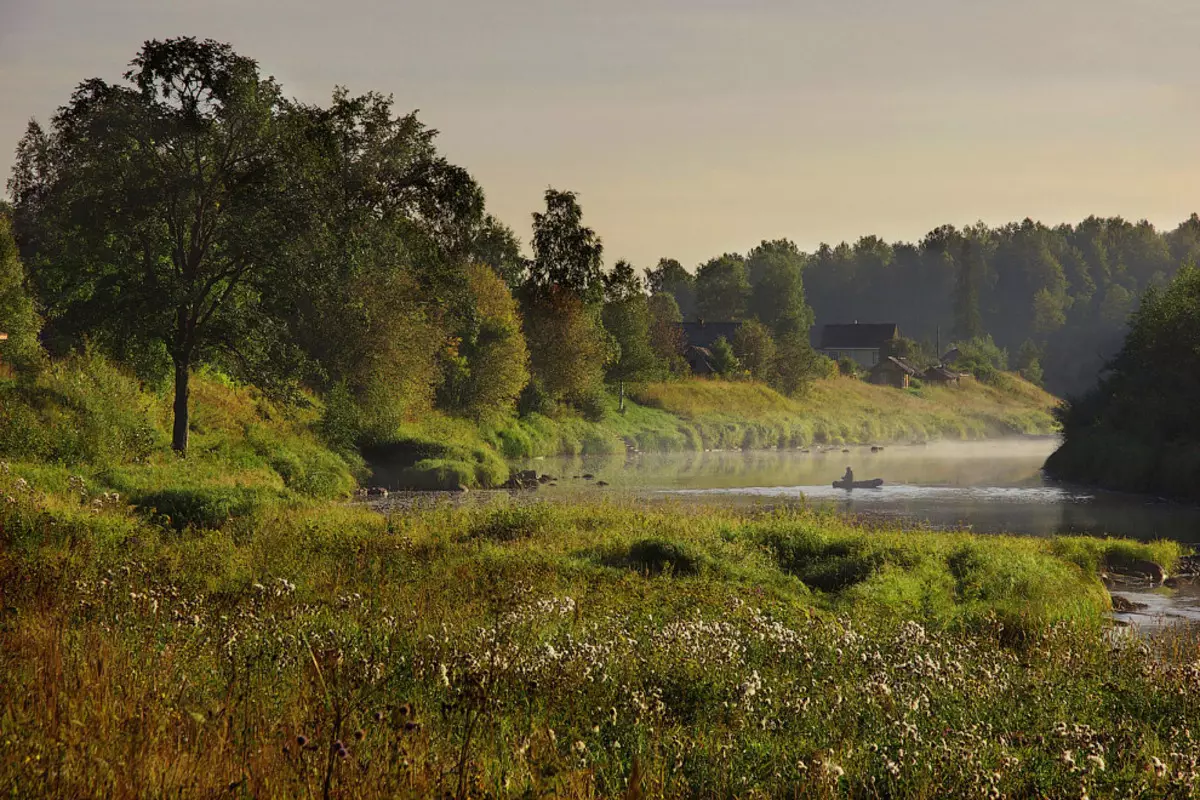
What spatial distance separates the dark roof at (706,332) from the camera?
102 meters

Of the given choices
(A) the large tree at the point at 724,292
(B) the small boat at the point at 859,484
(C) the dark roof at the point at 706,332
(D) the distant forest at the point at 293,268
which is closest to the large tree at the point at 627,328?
(D) the distant forest at the point at 293,268

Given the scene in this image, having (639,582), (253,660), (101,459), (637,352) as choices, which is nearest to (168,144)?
(101,459)

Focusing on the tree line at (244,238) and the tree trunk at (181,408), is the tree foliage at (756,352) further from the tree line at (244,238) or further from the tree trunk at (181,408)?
the tree trunk at (181,408)

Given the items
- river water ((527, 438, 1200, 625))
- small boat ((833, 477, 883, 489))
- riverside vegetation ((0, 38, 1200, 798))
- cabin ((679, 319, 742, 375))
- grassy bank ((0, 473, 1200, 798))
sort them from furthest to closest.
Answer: cabin ((679, 319, 742, 375)), small boat ((833, 477, 883, 489)), river water ((527, 438, 1200, 625)), riverside vegetation ((0, 38, 1200, 798)), grassy bank ((0, 473, 1200, 798))

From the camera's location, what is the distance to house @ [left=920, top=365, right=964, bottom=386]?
350 ft

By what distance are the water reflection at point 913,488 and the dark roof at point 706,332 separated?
38.6 metres

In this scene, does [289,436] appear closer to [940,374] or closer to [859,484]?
[859,484]

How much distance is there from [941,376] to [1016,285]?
85.3m

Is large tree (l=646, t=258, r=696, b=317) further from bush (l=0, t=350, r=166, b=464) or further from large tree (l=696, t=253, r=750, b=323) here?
bush (l=0, t=350, r=166, b=464)

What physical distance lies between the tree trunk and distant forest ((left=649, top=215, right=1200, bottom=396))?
116481mm

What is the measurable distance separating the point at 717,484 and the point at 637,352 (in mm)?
25246

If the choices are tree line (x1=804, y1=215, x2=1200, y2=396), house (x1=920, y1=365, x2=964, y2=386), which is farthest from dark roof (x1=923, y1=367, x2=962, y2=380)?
tree line (x1=804, y1=215, x2=1200, y2=396)

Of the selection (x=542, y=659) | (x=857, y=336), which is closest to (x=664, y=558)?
(x=542, y=659)

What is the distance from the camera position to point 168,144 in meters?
28.5
